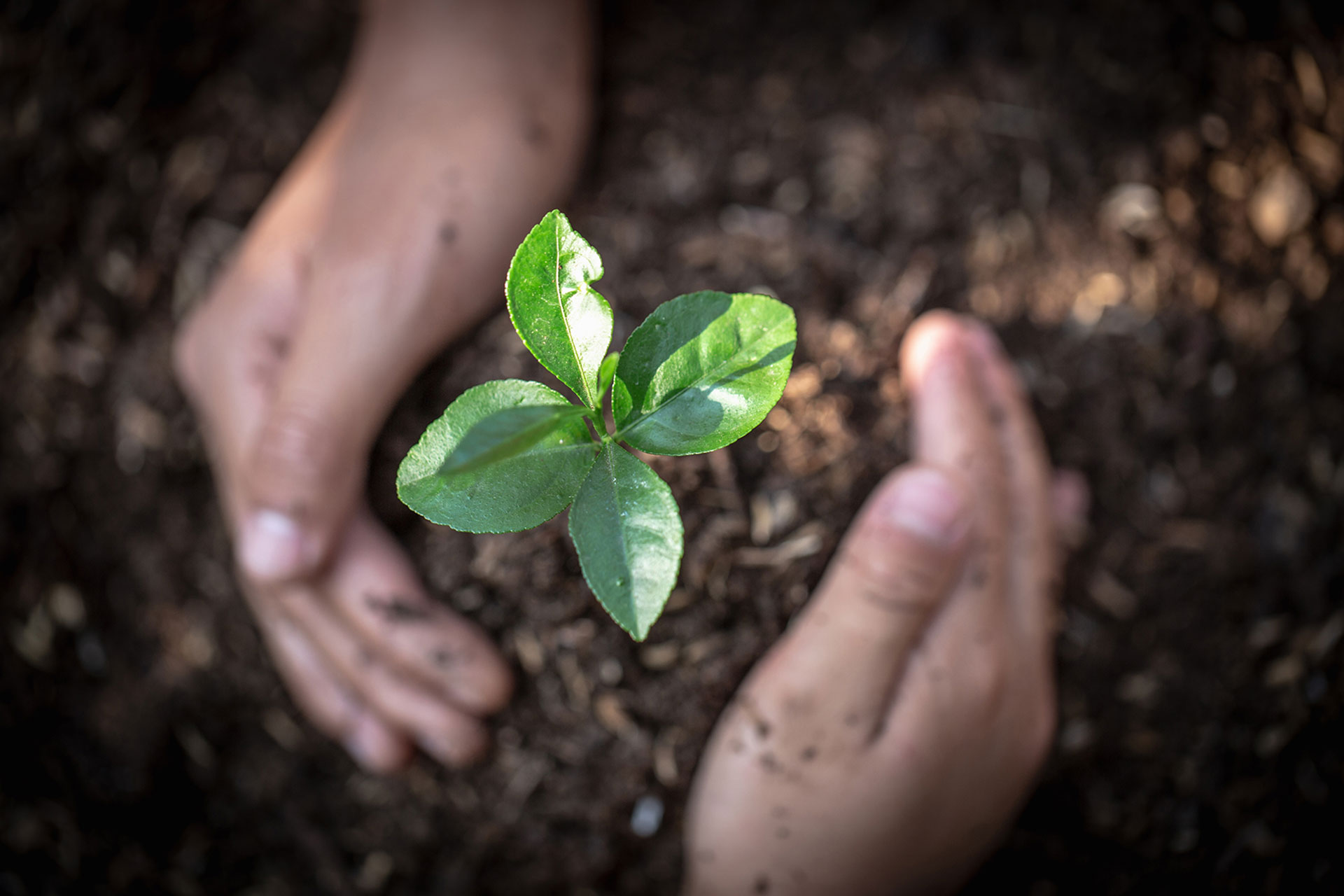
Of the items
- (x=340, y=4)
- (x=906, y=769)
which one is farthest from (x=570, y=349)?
(x=340, y=4)

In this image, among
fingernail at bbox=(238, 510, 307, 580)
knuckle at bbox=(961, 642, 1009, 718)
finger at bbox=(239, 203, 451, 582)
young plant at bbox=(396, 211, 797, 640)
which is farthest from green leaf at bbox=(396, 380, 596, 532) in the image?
knuckle at bbox=(961, 642, 1009, 718)

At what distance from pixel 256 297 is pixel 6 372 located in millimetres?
746

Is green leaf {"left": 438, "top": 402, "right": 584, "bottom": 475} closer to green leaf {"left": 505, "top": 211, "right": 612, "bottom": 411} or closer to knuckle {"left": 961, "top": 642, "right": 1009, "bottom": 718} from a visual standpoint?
green leaf {"left": 505, "top": 211, "right": 612, "bottom": 411}

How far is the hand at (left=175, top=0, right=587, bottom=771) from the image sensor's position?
1.13m

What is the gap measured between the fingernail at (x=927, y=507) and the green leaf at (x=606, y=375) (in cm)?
47

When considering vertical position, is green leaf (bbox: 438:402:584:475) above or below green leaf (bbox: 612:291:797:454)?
above

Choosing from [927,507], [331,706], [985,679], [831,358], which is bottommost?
[985,679]

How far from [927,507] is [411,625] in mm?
717

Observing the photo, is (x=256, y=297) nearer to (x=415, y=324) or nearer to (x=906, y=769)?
(x=415, y=324)

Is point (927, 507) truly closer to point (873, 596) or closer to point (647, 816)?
point (873, 596)

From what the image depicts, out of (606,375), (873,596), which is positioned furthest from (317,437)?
(873,596)

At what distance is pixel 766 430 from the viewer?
1.07 metres

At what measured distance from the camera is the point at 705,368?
2.15 ft

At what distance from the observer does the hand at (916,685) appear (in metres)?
1.10
